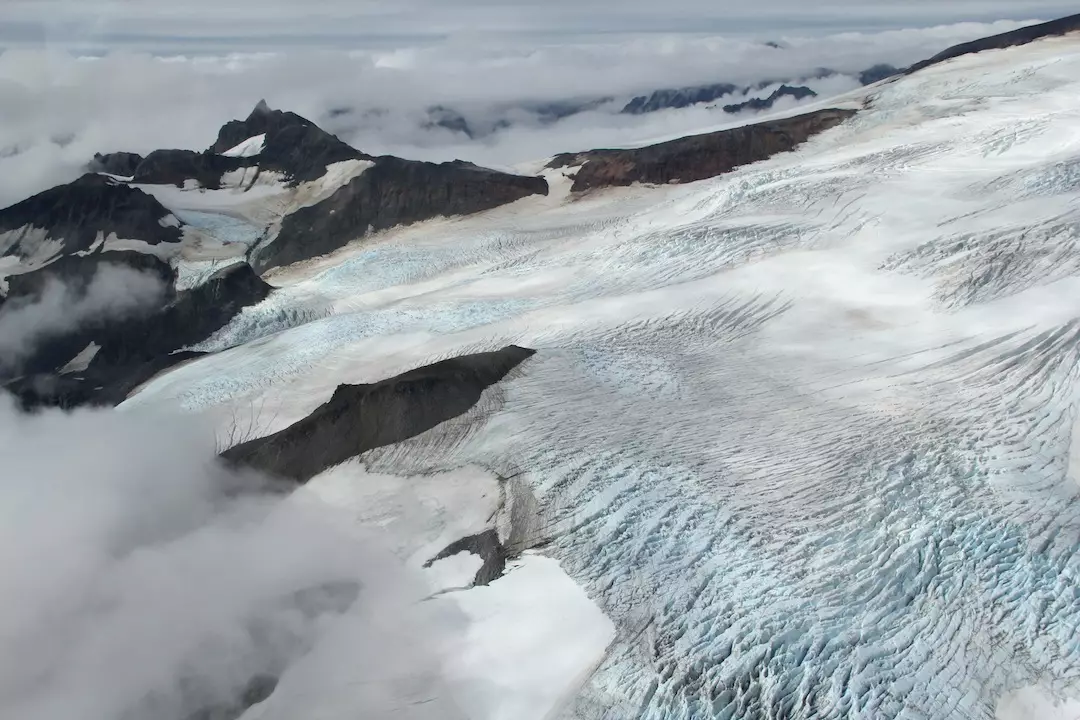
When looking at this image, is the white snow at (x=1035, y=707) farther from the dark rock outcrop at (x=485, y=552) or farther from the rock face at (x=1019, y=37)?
the rock face at (x=1019, y=37)

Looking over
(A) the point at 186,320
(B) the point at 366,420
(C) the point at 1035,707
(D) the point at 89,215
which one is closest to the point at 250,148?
(D) the point at 89,215

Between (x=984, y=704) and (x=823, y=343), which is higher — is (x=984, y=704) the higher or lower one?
the lower one

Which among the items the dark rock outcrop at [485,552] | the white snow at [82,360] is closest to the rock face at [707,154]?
the white snow at [82,360]

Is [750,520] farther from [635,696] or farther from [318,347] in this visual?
[318,347]

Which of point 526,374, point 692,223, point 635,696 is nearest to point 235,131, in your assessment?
point 692,223

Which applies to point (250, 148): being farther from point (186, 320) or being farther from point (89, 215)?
point (186, 320)
